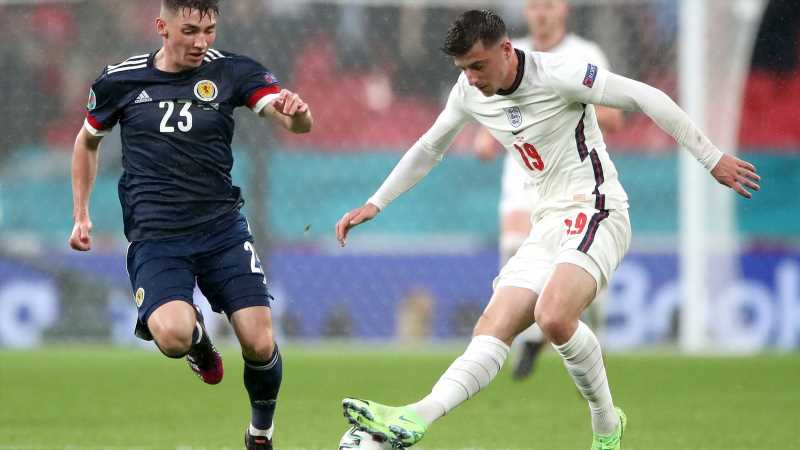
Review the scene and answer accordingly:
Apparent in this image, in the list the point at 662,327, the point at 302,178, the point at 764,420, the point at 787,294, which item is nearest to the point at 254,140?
the point at 302,178

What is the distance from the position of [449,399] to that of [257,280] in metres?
1.12

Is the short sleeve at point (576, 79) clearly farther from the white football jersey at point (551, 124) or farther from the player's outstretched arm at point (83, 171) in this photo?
the player's outstretched arm at point (83, 171)

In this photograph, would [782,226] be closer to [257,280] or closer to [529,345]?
[529,345]

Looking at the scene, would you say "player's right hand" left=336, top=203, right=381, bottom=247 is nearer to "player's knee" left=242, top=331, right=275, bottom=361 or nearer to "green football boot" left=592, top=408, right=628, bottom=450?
"player's knee" left=242, top=331, right=275, bottom=361

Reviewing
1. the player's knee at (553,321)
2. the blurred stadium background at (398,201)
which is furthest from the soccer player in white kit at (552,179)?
the blurred stadium background at (398,201)

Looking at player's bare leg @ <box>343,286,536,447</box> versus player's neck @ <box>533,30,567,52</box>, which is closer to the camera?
player's bare leg @ <box>343,286,536,447</box>

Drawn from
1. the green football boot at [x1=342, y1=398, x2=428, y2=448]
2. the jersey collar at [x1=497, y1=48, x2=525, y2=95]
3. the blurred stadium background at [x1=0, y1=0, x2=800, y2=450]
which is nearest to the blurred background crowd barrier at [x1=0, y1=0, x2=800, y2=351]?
the blurred stadium background at [x1=0, y1=0, x2=800, y2=450]

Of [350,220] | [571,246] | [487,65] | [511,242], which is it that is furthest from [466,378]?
[511,242]

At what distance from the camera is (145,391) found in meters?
9.41

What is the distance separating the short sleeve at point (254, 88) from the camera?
20.5ft

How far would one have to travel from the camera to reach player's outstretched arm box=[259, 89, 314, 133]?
5746 millimetres

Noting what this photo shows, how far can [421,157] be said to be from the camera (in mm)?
6250

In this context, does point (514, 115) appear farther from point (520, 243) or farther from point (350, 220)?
point (520, 243)

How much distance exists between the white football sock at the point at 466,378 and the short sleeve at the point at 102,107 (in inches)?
74.0
